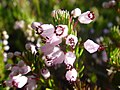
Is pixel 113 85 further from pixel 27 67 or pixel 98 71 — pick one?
pixel 27 67

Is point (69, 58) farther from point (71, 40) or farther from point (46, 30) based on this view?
point (46, 30)

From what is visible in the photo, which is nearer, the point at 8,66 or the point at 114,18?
the point at 8,66

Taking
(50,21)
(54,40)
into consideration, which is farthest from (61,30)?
(50,21)

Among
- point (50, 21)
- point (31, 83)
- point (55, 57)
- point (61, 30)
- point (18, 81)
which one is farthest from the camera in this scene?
point (50, 21)

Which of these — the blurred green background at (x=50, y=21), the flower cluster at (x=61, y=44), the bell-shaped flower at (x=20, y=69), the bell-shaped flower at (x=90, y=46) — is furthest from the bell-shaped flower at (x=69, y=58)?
the blurred green background at (x=50, y=21)

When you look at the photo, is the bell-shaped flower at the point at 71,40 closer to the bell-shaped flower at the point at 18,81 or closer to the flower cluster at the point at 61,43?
the flower cluster at the point at 61,43

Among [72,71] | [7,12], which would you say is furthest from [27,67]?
[7,12]
